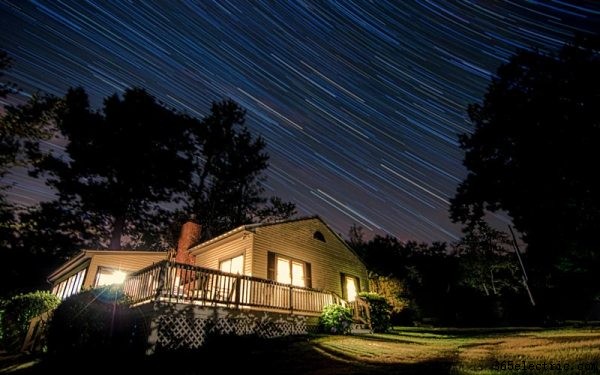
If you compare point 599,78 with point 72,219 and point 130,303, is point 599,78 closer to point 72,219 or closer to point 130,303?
point 130,303

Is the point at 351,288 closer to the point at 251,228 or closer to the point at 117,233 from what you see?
the point at 251,228

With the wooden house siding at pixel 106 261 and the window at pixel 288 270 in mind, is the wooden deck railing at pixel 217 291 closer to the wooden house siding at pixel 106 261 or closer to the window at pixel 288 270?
the window at pixel 288 270

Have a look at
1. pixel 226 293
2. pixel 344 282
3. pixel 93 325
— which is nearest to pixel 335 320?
pixel 226 293

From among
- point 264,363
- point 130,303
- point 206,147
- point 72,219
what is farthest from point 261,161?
point 264,363

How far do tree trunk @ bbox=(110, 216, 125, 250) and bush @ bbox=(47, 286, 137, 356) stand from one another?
71.7 feet

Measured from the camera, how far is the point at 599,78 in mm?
21016

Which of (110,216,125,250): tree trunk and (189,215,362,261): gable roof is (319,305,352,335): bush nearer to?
(189,215,362,261): gable roof

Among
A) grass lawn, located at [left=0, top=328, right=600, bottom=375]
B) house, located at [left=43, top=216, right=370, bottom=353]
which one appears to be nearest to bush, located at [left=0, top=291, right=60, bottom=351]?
house, located at [left=43, top=216, right=370, bottom=353]

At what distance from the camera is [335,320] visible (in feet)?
44.8

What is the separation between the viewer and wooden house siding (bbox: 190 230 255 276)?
50.7 ft

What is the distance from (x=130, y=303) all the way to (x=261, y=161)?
29.7m

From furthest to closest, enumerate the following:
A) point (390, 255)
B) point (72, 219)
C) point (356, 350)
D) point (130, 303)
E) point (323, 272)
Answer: point (390, 255)
point (72, 219)
point (323, 272)
point (130, 303)
point (356, 350)

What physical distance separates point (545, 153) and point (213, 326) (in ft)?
80.1

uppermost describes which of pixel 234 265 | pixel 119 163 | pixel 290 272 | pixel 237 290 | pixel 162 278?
pixel 119 163
